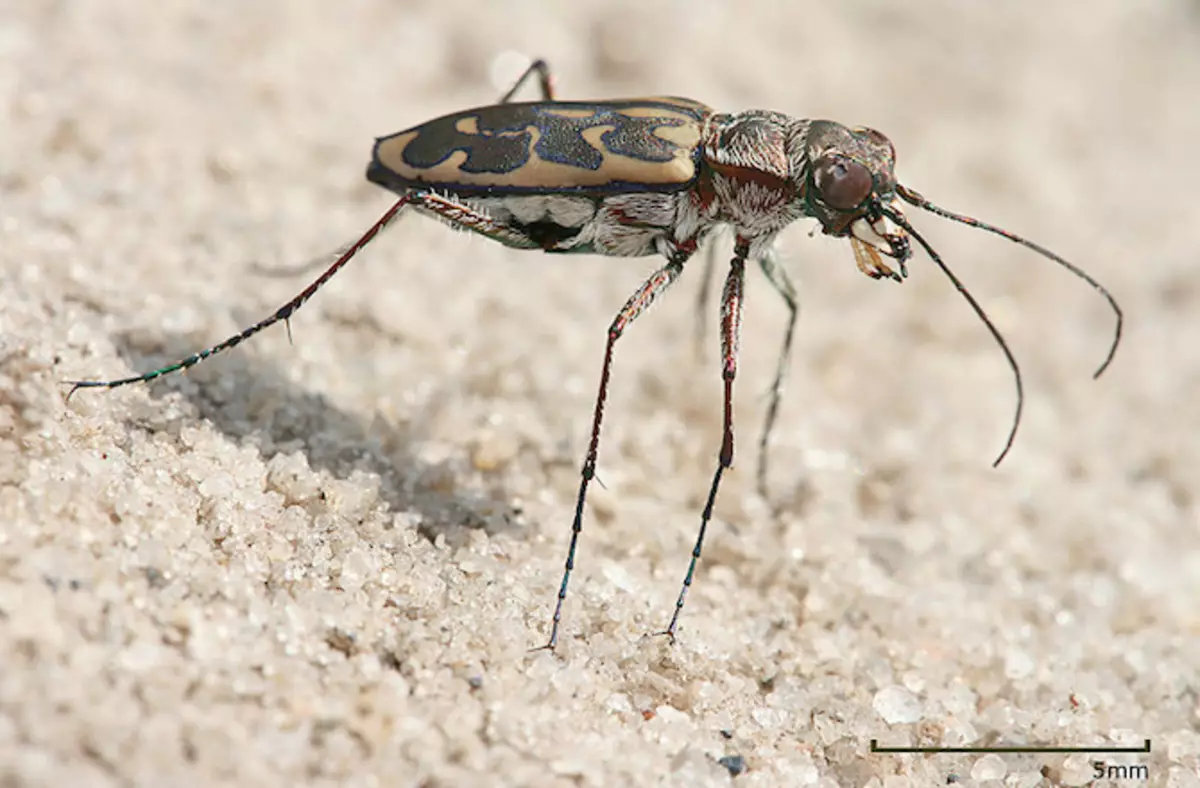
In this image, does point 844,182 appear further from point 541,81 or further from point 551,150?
point 541,81

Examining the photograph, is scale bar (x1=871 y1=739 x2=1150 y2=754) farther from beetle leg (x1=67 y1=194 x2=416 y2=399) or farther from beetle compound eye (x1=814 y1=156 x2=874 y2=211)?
beetle leg (x1=67 y1=194 x2=416 y2=399)

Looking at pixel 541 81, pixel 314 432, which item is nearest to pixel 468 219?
pixel 314 432

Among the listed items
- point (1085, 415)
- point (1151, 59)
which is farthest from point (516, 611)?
point (1151, 59)

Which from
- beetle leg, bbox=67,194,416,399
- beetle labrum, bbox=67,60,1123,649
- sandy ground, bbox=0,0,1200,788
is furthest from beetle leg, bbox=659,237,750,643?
beetle leg, bbox=67,194,416,399

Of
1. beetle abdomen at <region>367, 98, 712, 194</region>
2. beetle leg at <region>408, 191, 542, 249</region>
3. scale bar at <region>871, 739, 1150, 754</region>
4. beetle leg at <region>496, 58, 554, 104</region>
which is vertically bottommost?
scale bar at <region>871, 739, 1150, 754</region>

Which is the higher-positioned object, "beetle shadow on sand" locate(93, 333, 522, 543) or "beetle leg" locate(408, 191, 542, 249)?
"beetle leg" locate(408, 191, 542, 249)

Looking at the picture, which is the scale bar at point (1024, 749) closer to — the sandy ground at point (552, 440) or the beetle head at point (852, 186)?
the sandy ground at point (552, 440)

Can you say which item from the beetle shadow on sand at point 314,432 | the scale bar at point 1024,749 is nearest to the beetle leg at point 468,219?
the beetle shadow on sand at point 314,432

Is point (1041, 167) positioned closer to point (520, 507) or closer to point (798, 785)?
point (520, 507)
